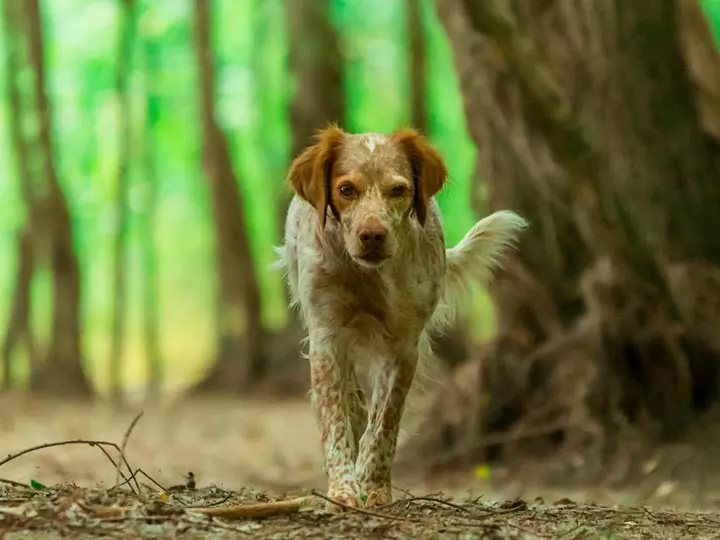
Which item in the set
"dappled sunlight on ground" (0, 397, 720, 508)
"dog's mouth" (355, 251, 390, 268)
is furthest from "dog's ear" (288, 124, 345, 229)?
"dappled sunlight on ground" (0, 397, 720, 508)

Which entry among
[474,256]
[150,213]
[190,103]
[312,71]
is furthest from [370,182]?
[190,103]

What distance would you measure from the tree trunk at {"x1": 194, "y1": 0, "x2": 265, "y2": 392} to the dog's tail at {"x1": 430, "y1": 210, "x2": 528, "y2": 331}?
1211 cm

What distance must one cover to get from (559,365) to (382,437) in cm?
455

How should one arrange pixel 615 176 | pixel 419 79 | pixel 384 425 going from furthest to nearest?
1. pixel 419 79
2. pixel 615 176
3. pixel 384 425

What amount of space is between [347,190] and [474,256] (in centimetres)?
184

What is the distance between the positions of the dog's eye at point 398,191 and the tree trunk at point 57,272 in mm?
12626

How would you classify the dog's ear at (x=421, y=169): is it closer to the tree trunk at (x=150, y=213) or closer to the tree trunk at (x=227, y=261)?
the tree trunk at (x=227, y=261)

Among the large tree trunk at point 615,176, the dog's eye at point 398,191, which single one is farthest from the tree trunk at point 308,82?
the dog's eye at point 398,191

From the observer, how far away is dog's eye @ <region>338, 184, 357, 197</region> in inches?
195

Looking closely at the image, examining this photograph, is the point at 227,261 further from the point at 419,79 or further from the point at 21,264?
the point at 419,79

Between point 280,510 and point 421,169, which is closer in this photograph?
point 280,510

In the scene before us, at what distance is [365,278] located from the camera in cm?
524

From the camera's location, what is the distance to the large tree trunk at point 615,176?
8.86m

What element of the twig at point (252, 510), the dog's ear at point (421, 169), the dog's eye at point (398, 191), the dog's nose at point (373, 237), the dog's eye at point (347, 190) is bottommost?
the twig at point (252, 510)
